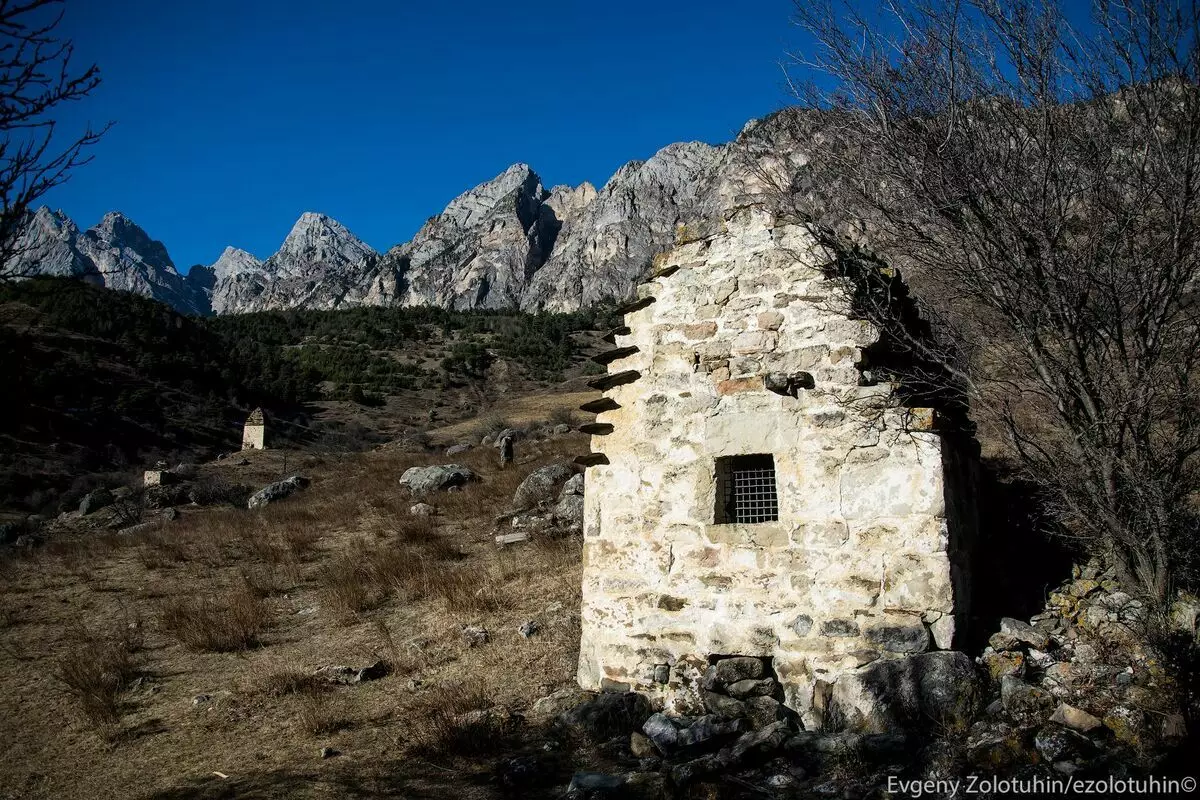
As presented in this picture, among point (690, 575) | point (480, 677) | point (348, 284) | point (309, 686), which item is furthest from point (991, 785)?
point (348, 284)

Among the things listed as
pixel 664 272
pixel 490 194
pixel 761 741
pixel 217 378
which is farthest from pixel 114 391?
pixel 490 194

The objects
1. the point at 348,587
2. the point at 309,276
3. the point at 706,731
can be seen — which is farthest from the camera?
the point at 309,276

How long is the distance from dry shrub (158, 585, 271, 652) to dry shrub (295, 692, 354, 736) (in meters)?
2.47

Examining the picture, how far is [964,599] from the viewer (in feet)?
17.2

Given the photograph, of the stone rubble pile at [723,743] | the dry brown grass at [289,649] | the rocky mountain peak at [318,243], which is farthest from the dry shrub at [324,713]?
the rocky mountain peak at [318,243]

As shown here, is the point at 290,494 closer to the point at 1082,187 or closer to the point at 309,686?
the point at 309,686

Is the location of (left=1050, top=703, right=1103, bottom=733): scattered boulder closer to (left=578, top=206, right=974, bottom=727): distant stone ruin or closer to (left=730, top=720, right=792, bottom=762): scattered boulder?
(left=578, top=206, right=974, bottom=727): distant stone ruin

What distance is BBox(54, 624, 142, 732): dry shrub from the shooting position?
6.98m

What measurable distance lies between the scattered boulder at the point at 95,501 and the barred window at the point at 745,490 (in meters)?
18.5

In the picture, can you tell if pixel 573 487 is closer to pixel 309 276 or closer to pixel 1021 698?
pixel 1021 698

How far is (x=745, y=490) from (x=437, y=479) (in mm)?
12097

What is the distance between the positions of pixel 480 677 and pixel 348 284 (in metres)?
111

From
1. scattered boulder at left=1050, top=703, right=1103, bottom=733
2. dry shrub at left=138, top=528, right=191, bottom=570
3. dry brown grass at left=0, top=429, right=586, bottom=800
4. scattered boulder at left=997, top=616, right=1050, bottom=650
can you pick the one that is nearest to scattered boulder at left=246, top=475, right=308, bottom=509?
dry brown grass at left=0, top=429, right=586, bottom=800

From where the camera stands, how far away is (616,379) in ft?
21.1
